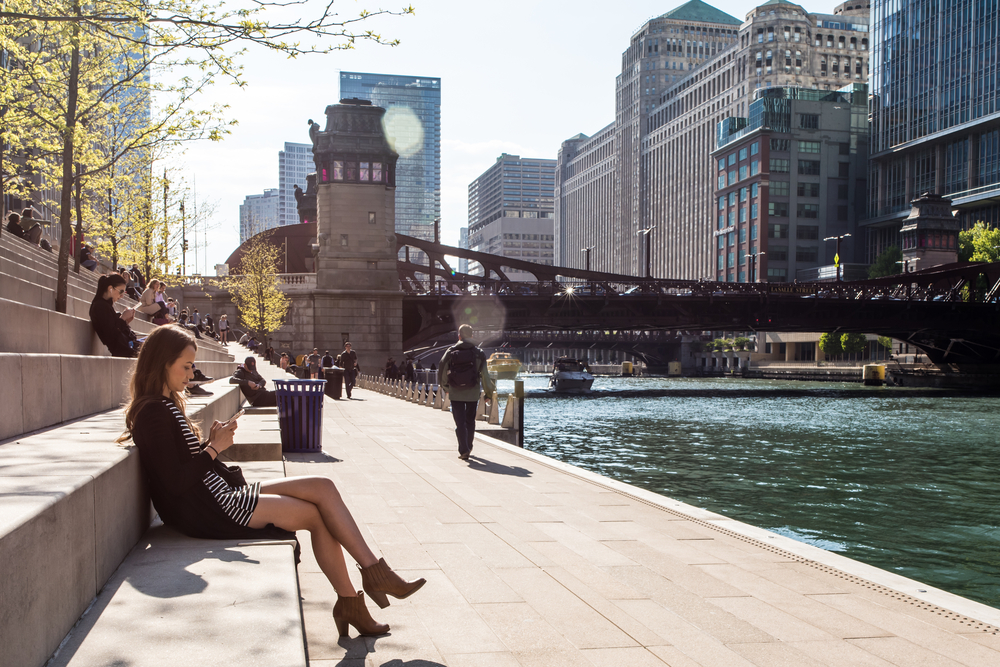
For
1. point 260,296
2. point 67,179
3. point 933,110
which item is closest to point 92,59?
point 67,179

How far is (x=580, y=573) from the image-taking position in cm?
652

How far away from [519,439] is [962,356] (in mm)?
63694

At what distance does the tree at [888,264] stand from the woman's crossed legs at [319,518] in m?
102

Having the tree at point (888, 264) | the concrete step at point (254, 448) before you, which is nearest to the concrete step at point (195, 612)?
the concrete step at point (254, 448)

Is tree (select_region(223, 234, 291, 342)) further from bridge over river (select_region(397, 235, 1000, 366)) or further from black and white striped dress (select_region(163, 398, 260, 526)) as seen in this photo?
black and white striped dress (select_region(163, 398, 260, 526))

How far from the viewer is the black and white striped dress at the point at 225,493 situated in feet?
15.6

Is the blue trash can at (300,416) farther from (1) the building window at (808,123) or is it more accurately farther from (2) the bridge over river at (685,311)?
(1) the building window at (808,123)

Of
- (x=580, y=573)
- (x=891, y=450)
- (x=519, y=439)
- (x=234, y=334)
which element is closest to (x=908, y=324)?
(x=891, y=450)

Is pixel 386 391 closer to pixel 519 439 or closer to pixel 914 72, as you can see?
pixel 519 439

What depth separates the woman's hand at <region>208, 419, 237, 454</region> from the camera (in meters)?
4.88

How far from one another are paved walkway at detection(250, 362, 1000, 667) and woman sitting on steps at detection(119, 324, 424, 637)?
0.35 meters

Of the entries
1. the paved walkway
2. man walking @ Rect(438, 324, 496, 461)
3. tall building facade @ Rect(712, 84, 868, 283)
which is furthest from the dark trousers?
tall building facade @ Rect(712, 84, 868, 283)

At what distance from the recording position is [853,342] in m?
92.1

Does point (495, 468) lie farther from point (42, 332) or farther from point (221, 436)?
point (221, 436)
